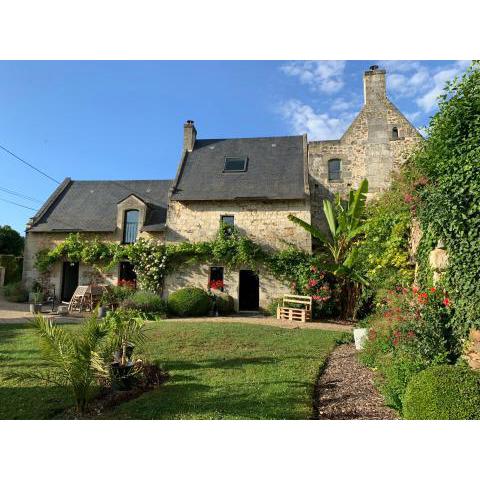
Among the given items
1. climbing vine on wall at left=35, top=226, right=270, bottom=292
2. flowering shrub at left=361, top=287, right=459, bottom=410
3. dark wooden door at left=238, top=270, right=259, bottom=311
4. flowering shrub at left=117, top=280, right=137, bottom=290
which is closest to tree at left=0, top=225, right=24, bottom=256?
climbing vine on wall at left=35, top=226, right=270, bottom=292

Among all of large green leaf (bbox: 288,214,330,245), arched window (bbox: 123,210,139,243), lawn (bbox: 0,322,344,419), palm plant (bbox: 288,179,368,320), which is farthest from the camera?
arched window (bbox: 123,210,139,243)

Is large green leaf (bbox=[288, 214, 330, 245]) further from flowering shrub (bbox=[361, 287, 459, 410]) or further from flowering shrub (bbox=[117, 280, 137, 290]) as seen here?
flowering shrub (bbox=[117, 280, 137, 290])

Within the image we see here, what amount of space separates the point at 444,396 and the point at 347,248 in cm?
1049

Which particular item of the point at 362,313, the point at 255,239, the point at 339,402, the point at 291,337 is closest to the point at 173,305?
the point at 255,239

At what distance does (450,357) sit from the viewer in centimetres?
479

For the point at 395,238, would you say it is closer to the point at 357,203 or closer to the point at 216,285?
Answer: the point at 357,203

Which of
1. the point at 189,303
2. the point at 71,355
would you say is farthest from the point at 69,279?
the point at 71,355

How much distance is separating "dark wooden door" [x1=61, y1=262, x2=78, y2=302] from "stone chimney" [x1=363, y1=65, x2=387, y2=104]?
19199 mm

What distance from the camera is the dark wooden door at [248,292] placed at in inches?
621

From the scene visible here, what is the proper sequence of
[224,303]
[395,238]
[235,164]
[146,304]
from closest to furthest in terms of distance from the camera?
[395,238]
[146,304]
[224,303]
[235,164]

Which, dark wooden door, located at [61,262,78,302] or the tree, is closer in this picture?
dark wooden door, located at [61,262,78,302]

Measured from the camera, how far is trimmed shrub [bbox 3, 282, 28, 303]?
1639 cm

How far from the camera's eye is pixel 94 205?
61.1ft
